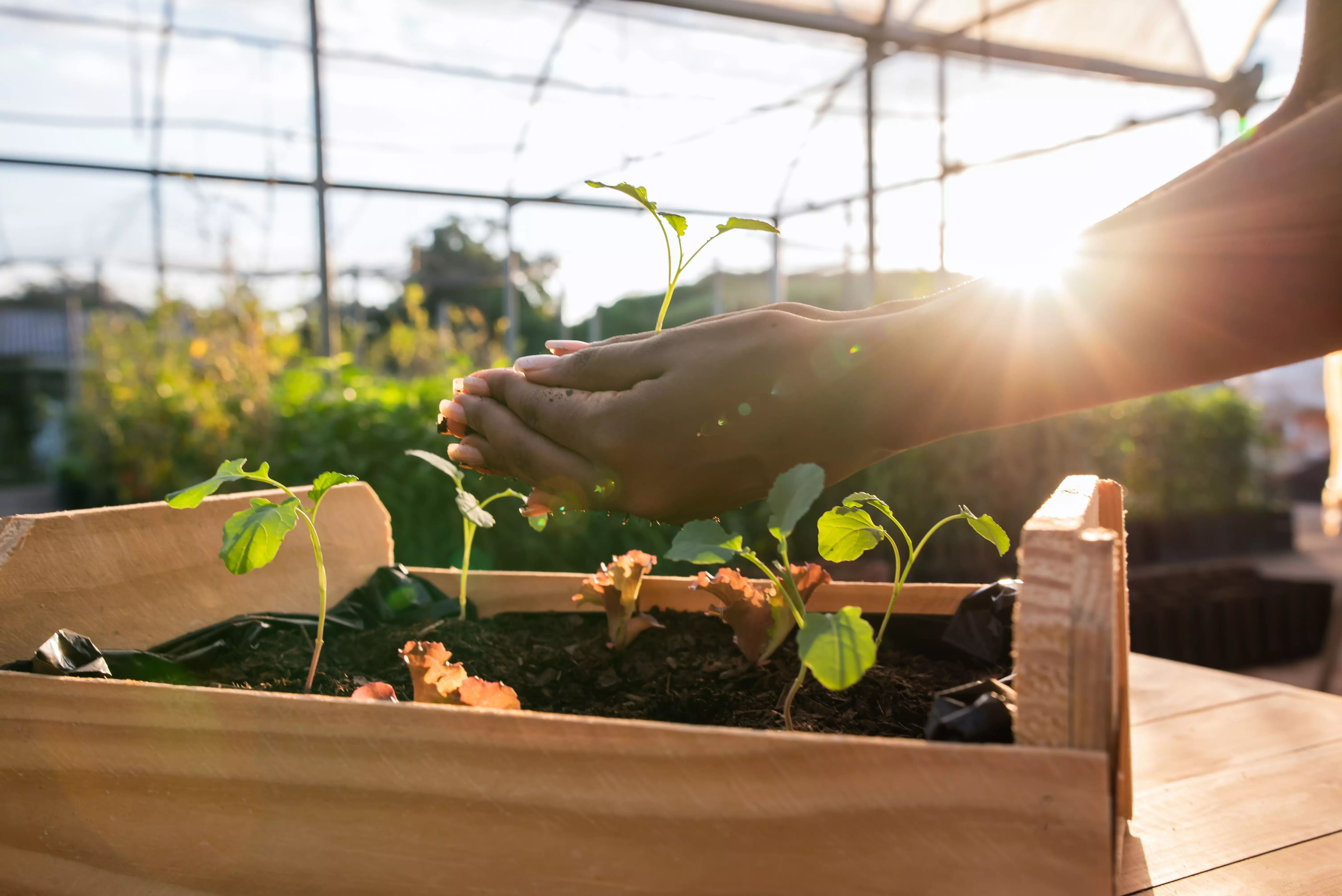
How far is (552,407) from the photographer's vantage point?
71 cm

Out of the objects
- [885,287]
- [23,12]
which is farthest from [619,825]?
[885,287]

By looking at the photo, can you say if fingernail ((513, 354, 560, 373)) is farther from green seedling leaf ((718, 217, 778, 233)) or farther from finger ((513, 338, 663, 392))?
green seedling leaf ((718, 217, 778, 233))

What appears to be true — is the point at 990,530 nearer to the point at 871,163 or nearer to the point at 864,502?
the point at 864,502

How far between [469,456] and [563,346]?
0.15 metres

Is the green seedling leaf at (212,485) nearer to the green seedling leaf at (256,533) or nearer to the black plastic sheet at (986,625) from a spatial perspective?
the green seedling leaf at (256,533)

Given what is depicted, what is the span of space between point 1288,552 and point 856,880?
7151mm

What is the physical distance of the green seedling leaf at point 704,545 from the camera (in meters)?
0.56

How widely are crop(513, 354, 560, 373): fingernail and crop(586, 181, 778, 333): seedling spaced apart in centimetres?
10

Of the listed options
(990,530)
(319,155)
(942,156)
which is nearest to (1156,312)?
(990,530)

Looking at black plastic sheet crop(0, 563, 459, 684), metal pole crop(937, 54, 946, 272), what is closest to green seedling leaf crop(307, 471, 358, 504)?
black plastic sheet crop(0, 563, 459, 684)

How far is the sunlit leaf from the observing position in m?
0.55

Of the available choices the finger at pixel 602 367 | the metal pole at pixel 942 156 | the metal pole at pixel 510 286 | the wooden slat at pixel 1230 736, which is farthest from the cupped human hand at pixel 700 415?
the metal pole at pixel 942 156

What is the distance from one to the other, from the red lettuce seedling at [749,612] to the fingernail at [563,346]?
26 centimetres

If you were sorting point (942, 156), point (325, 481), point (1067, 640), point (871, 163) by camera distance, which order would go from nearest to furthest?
1. point (1067, 640)
2. point (325, 481)
3. point (871, 163)
4. point (942, 156)
